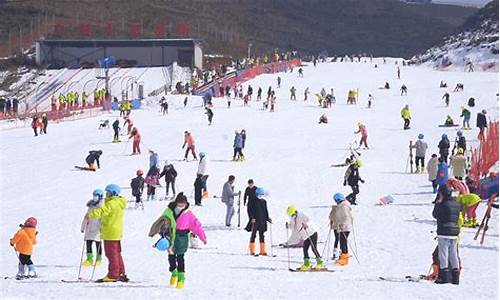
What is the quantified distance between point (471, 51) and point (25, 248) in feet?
209

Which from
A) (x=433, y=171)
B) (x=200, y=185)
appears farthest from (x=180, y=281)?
(x=433, y=171)

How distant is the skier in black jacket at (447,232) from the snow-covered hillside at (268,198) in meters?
0.25

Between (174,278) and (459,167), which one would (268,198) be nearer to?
(459,167)

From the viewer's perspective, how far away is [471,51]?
70.0 m

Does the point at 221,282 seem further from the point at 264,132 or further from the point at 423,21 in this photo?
the point at 423,21

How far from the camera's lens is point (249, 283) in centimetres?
1068

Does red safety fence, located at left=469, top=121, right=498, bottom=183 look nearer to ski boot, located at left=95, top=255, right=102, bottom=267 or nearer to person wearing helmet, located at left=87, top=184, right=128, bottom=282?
ski boot, located at left=95, top=255, right=102, bottom=267

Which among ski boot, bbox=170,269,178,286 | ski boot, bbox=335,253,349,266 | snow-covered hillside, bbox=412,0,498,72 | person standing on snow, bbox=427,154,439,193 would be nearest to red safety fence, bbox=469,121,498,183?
person standing on snow, bbox=427,154,439,193

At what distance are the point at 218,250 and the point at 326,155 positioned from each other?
45.8ft

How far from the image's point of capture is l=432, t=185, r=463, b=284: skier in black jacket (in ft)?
33.6

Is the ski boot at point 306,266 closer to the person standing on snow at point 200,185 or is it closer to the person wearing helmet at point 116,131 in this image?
the person standing on snow at point 200,185

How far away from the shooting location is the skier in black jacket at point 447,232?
403 inches

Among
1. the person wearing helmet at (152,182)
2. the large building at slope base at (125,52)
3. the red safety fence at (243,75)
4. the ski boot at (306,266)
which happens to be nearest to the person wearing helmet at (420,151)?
the person wearing helmet at (152,182)

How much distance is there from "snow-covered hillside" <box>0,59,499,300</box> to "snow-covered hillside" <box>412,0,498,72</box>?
2035cm
